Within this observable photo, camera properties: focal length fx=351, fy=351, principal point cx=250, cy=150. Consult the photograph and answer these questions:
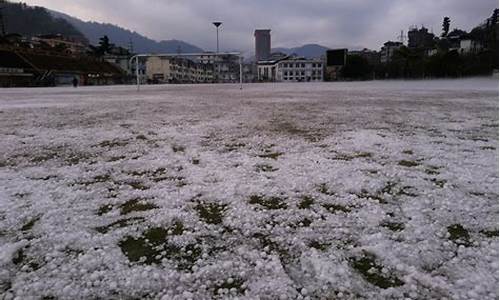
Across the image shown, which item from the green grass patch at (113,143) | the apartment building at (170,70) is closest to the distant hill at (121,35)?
the apartment building at (170,70)

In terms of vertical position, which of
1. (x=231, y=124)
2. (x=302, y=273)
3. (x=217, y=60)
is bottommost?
(x=302, y=273)

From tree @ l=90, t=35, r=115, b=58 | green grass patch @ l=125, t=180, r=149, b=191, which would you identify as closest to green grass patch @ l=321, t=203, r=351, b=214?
green grass patch @ l=125, t=180, r=149, b=191

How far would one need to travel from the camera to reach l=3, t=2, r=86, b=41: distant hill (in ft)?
263

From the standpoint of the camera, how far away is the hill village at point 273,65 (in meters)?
38.5

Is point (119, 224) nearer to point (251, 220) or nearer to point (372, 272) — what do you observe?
point (251, 220)

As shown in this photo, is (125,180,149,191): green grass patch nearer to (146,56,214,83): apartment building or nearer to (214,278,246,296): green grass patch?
(214,278,246,296): green grass patch

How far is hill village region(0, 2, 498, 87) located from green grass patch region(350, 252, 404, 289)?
2341 centimetres

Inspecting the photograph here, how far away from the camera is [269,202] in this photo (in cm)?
254

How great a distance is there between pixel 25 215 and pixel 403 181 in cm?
289

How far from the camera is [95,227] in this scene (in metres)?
2.19

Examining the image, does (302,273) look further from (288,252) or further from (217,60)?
(217,60)

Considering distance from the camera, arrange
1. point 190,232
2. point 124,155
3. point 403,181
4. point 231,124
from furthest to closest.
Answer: point 231,124
point 124,155
point 403,181
point 190,232

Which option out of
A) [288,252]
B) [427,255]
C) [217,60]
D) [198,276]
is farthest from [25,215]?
[217,60]

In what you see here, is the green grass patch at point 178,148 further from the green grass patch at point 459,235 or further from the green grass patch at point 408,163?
the green grass patch at point 459,235
